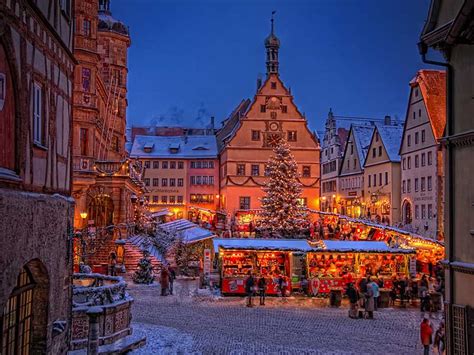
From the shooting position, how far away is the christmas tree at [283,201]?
4056 centimetres

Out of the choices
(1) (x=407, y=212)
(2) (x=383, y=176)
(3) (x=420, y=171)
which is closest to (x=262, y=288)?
(3) (x=420, y=171)

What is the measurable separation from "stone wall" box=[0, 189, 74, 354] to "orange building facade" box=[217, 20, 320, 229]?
4426 centimetres

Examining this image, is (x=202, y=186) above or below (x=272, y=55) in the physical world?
below

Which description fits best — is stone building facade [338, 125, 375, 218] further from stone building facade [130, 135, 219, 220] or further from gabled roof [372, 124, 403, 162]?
stone building facade [130, 135, 219, 220]

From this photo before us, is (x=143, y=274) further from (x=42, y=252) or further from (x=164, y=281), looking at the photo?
(x=42, y=252)

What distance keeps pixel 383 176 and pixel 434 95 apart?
38.6 ft

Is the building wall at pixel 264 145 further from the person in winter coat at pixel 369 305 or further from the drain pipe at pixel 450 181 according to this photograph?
the drain pipe at pixel 450 181

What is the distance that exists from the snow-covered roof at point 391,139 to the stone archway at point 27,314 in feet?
150

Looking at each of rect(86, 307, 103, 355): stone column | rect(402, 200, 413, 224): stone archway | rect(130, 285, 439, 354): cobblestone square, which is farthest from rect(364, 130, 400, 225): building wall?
rect(86, 307, 103, 355): stone column

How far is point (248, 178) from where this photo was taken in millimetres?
57500

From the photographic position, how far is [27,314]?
10.3m

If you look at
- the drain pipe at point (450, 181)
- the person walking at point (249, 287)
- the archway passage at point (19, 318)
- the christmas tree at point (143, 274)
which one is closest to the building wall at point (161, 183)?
the christmas tree at point (143, 274)

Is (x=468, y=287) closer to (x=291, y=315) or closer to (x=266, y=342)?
(x=266, y=342)

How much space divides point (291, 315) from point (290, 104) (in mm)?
A: 37256
